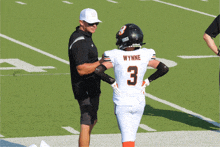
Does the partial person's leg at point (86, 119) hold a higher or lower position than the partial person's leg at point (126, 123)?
lower

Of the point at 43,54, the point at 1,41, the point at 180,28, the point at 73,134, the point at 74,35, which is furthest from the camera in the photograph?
the point at 180,28

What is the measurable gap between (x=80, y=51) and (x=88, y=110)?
829mm

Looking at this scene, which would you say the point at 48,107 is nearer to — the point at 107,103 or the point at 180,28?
the point at 107,103

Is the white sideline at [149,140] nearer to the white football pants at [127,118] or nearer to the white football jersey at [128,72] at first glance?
the white football pants at [127,118]

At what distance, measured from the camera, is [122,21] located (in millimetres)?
21641

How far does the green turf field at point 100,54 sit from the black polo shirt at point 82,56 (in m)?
2.16

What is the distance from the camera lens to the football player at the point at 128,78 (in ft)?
22.7

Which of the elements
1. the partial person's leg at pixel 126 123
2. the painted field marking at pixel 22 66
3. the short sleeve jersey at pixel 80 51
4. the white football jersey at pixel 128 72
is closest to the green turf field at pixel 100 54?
the painted field marking at pixel 22 66

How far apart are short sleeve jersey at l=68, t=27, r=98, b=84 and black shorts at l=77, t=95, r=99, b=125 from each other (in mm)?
300

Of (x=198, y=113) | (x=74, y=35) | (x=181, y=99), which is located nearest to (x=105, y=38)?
(x=181, y=99)

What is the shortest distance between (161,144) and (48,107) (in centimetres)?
325

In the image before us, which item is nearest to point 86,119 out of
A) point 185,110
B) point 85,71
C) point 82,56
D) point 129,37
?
point 85,71

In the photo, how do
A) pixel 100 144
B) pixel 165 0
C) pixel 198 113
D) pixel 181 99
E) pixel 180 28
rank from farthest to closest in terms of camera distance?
pixel 165 0 → pixel 180 28 → pixel 181 99 → pixel 198 113 → pixel 100 144

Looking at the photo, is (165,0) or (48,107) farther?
(165,0)
